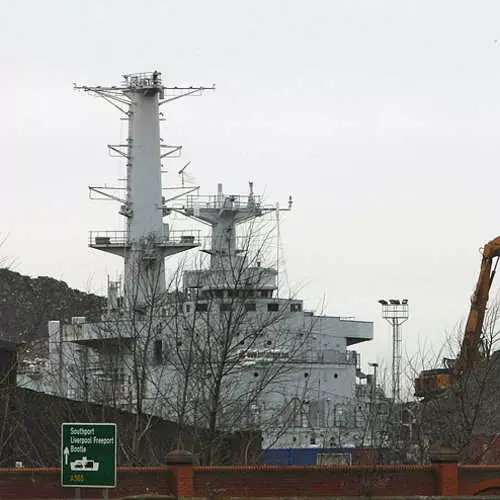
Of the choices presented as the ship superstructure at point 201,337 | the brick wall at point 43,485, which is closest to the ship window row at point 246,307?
the ship superstructure at point 201,337

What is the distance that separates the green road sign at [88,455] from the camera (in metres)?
23.4

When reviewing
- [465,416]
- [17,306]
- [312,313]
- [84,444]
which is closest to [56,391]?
[465,416]

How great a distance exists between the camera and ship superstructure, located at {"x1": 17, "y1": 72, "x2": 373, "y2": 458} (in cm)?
4500

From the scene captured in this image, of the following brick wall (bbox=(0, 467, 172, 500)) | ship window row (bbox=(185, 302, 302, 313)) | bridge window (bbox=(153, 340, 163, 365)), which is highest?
ship window row (bbox=(185, 302, 302, 313))

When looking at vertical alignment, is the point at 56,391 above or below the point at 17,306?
below

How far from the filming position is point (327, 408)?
6662cm

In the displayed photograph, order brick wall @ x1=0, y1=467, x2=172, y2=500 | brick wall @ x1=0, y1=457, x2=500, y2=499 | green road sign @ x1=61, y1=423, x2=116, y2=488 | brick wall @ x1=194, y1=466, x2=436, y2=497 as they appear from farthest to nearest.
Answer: brick wall @ x1=194, y1=466, x2=436, y2=497, brick wall @ x1=0, y1=457, x2=500, y2=499, brick wall @ x1=0, y1=467, x2=172, y2=500, green road sign @ x1=61, y1=423, x2=116, y2=488

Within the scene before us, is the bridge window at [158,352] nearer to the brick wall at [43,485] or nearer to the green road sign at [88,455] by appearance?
the brick wall at [43,485]

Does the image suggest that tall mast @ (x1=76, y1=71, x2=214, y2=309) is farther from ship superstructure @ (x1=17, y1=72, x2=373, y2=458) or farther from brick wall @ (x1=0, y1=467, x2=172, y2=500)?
brick wall @ (x1=0, y1=467, x2=172, y2=500)

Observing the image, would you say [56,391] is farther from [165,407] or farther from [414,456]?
[414,456]

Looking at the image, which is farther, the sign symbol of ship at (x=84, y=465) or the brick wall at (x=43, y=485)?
the brick wall at (x=43, y=485)

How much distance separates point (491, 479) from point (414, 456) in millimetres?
14573

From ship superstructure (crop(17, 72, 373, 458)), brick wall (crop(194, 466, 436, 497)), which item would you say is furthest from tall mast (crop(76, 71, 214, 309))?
brick wall (crop(194, 466, 436, 497))

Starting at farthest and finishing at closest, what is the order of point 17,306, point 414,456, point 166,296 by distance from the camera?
point 17,306
point 166,296
point 414,456
